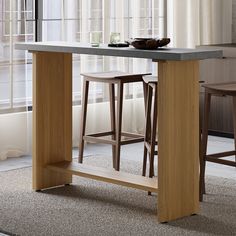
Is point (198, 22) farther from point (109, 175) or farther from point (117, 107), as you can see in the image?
point (109, 175)

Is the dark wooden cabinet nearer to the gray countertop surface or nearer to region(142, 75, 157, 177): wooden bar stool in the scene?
region(142, 75, 157, 177): wooden bar stool

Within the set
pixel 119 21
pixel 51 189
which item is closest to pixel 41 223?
pixel 51 189

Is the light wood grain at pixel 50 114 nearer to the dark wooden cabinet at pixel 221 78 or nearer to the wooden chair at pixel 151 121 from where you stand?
the wooden chair at pixel 151 121

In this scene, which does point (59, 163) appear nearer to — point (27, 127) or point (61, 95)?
point (61, 95)

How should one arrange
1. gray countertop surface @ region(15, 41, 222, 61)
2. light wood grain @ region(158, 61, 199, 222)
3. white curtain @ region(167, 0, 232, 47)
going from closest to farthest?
1. gray countertop surface @ region(15, 41, 222, 61)
2. light wood grain @ region(158, 61, 199, 222)
3. white curtain @ region(167, 0, 232, 47)

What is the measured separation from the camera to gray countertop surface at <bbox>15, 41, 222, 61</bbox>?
13.5 feet

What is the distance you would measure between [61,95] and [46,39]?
1460 millimetres

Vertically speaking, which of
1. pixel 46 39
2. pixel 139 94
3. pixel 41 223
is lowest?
pixel 41 223

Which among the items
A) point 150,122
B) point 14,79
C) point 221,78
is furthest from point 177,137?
point 221,78

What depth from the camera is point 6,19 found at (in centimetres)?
602

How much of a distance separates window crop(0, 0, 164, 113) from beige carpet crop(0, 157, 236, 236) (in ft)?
3.61

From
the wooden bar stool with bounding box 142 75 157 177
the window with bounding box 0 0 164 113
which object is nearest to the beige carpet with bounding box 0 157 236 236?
the wooden bar stool with bounding box 142 75 157 177

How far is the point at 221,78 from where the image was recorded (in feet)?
23.1

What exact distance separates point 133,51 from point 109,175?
873 mm
